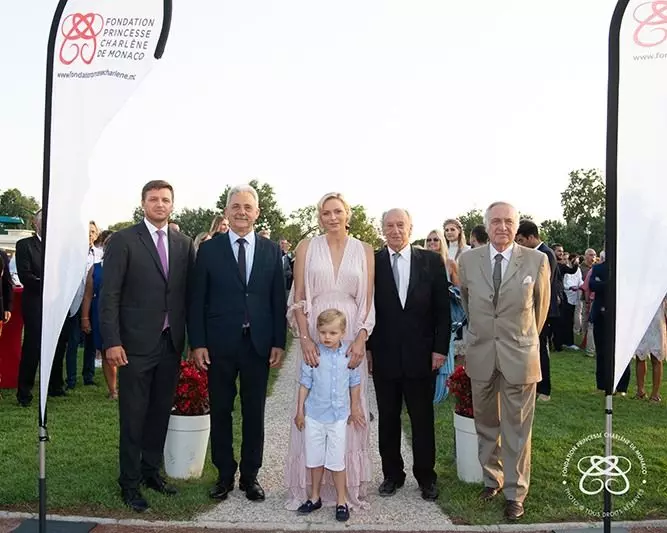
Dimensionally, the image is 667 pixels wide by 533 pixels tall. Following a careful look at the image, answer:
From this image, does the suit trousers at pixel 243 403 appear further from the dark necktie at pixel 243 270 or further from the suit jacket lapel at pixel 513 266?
the suit jacket lapel at pixel 513 266

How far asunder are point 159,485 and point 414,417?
1987 mm

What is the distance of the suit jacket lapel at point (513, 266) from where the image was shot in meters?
4.62

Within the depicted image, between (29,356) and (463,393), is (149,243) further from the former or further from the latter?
(29,356)

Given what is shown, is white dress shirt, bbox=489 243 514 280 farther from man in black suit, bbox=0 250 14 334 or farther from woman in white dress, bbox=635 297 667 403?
man in black suit, bbox=0 250 14 334

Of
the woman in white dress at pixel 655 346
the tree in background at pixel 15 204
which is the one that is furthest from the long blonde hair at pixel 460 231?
the tree in background at pixel 15 204

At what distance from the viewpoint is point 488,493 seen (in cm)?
488

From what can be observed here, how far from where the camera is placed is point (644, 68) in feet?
12.4

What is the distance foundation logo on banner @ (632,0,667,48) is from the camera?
3.76 m

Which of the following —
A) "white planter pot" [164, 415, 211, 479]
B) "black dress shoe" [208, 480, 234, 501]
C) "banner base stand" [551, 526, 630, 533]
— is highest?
"white planter pot" [164, 415, 211, 479]

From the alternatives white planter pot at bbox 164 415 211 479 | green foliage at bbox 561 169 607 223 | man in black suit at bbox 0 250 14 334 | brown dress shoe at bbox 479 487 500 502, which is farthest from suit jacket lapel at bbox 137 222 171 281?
green foliage at bbox 561 169 607 223

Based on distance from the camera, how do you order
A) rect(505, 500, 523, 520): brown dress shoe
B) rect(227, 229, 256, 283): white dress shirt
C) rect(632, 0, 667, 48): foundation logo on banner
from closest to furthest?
rect(632, 0, 667, 48): foundation logo on banner, rect(505, 500, 523, 520): brown dress shoe, rect(227, 229, 256, 283): white dress shirt

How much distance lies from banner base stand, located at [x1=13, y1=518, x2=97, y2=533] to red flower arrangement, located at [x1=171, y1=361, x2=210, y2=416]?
1205 mm

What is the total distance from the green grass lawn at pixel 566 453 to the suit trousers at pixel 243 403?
1.46 meters

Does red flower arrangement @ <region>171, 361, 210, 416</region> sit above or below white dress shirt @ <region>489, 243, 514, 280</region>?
below
